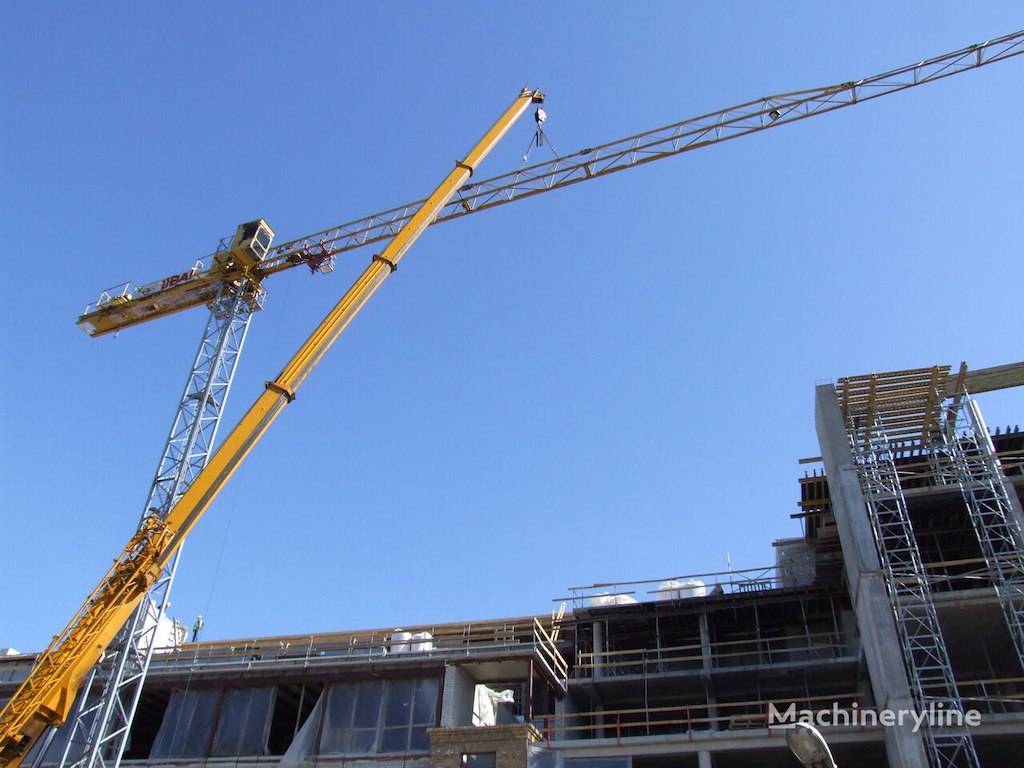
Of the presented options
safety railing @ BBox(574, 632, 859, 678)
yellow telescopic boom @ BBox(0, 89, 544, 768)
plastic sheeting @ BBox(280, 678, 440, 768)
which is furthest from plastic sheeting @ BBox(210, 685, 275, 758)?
safety railing @ BBox(574, 632, 859, 678)

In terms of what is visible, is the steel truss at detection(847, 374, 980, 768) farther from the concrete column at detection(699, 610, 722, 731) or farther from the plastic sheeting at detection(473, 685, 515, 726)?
the plastic sheeting at detection(473, 685, 515, 726)

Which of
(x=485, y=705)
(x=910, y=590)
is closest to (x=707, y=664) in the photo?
(x=910, y=590)

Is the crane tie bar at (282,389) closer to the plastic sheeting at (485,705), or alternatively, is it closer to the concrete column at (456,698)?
the concrete column at (456,698)

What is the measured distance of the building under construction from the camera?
25.1m

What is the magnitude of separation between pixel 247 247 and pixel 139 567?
1683cm

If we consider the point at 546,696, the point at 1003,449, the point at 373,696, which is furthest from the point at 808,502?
the point at 373,696

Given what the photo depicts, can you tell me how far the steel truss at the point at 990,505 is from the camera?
2617 centimetres

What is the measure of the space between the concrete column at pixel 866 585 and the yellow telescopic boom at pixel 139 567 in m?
17.2

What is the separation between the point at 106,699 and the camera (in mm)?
27266

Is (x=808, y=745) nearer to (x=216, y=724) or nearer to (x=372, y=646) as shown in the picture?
(x=372, y=646)

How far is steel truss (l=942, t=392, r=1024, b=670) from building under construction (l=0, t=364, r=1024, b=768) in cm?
9

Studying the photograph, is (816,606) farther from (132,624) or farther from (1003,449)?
(132,624)

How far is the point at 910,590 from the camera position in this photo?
2678cm

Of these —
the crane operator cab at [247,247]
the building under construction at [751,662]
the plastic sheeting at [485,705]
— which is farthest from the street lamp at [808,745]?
the crane operator cab at [247,247]
